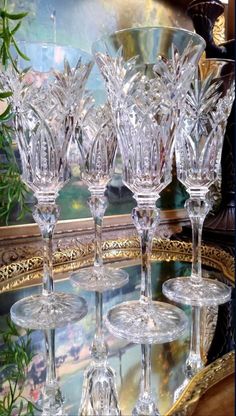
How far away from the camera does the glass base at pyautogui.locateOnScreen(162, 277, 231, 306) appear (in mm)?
550

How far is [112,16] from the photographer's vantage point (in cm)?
88

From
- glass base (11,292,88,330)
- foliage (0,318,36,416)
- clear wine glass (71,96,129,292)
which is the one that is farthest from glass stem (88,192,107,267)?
foliage (0,318,36,416)

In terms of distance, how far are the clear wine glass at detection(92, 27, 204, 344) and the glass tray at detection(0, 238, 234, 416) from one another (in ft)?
0.09

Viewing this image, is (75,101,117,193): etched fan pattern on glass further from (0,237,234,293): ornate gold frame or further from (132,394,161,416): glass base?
(132,394,161,416): glass base

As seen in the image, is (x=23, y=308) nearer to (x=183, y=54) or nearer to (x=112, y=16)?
(x=183, y=54)

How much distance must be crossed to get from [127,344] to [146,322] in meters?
0.05

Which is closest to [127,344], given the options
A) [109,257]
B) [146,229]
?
[146,229]

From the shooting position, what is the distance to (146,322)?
1.55 ft

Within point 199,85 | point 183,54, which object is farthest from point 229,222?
point 183,54

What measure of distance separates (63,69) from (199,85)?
205mm

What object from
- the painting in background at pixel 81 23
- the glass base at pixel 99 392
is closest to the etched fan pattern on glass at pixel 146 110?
the glass base at pixel 99 392

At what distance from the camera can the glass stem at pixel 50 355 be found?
0.39 m

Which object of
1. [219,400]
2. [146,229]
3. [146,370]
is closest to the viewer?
[219,400]

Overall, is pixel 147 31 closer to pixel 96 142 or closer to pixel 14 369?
pixel 96 142
